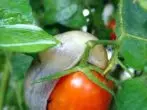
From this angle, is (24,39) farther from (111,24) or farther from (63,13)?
(111,24)

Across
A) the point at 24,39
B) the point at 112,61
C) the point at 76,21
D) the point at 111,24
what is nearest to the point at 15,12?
the point at 24,39

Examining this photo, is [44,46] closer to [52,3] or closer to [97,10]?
[52,3]

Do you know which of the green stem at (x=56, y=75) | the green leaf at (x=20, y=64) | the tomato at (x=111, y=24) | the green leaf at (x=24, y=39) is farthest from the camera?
the tomato at (x=111, y=24)

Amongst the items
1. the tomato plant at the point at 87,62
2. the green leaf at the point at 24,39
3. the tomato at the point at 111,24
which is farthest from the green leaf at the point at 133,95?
the tomato at the point at 111,24

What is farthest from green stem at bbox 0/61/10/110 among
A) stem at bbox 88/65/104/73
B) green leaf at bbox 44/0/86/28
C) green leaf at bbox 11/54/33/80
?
stem at bbox 88/65/104/73

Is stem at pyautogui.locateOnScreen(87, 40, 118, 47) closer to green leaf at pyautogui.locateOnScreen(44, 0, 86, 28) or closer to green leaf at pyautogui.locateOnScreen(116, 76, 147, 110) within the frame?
green leaf at pyautogui.locateOnScreen(116, 76, 147, 110)

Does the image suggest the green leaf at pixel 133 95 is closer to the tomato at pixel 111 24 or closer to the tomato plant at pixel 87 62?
the tomato plant at pixel 87 62
